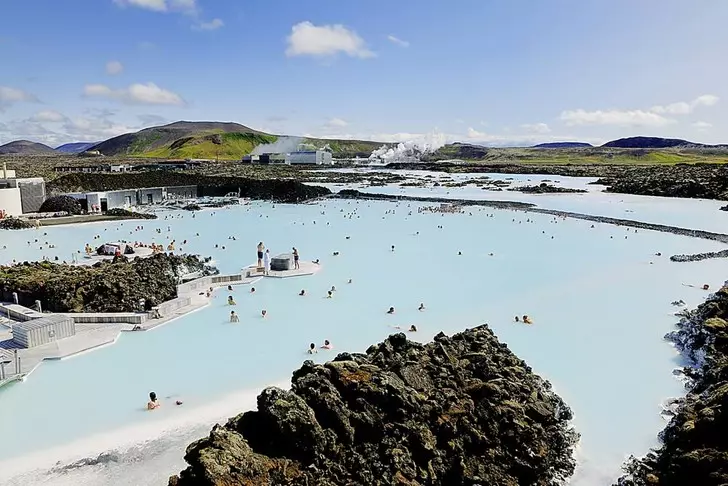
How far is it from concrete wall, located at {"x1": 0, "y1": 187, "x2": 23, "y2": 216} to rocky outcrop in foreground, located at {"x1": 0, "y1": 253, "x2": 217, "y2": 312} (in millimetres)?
19734

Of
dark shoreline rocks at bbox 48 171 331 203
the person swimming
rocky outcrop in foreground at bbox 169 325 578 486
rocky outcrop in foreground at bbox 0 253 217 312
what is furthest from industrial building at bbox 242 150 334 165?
rocky outcrop in foreground at bbox 169 325 578 486

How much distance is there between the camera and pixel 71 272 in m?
15.4

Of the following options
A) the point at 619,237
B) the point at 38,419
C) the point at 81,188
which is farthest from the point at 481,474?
the point at 81,188

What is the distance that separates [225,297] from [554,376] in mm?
9677

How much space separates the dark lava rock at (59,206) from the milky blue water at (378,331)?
320 inches

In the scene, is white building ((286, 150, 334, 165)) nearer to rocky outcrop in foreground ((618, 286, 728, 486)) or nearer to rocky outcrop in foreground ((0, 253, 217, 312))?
rocky outcrop in foreground ((0, 253, 217, 312))


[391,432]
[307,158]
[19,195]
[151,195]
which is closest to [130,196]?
[151,195]

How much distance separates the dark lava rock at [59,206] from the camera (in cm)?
3462

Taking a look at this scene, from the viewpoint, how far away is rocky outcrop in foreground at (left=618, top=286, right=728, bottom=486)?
20.1 ft

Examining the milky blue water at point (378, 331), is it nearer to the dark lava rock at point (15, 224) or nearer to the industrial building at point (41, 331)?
the industrial building at point (41, 331)

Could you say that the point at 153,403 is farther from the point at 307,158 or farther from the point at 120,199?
the point at 307,158

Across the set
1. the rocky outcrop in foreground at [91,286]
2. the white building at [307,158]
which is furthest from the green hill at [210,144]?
the rocky outcrop in foreground at [91,286]

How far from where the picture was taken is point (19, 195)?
3322cm

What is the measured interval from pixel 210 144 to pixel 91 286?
132223 millimetres
